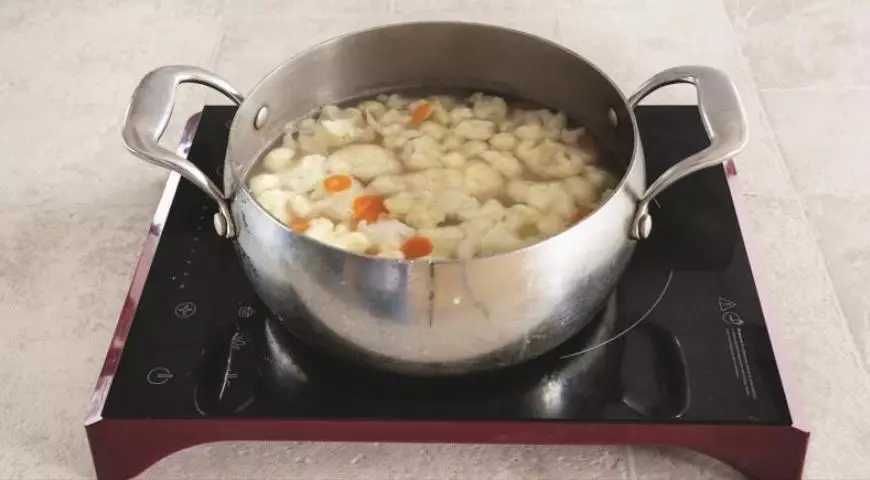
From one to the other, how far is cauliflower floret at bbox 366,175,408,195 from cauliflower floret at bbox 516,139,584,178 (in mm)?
97

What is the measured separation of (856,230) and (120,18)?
34.3 inches

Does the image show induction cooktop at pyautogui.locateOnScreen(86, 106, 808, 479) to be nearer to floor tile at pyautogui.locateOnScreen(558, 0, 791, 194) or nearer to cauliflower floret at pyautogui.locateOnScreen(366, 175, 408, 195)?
cauliflower floret at pyautogui.locateOnScreen(366, 175, 408, 195)

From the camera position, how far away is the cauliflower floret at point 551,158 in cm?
78

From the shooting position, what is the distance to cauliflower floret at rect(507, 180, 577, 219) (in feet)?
2.41

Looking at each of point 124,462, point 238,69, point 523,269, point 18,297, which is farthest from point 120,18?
point 523,269

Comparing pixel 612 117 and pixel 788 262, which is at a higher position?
pixel 612 117

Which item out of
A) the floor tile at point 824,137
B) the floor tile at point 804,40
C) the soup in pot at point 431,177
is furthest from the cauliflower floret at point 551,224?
the floor tile at point 804,40

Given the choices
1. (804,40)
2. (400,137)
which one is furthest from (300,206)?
(804,40)

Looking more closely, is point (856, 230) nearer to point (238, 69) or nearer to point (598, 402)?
point (598, 402)

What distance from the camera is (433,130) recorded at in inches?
32.7

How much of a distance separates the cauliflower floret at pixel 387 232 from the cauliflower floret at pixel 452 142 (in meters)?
0.11

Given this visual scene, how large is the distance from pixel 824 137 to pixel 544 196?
418mm

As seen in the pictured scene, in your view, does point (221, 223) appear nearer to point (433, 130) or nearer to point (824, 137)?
point (433, 130)

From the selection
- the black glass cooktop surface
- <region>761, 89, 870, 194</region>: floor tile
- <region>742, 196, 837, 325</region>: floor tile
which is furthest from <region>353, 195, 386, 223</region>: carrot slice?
<region>761, 89, 870, 194</region>: floor tile
